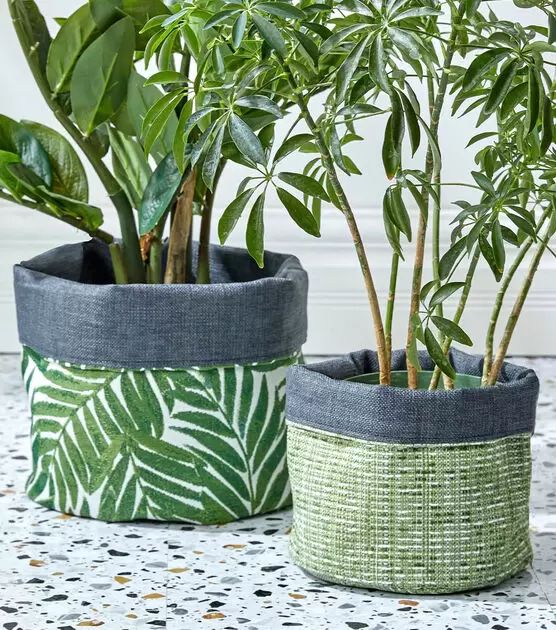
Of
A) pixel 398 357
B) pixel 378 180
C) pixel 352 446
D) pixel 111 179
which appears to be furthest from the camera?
pixel 378 180

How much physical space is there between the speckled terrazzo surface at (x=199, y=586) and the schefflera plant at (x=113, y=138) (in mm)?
317

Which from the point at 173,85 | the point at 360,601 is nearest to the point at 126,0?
the point at 173,85

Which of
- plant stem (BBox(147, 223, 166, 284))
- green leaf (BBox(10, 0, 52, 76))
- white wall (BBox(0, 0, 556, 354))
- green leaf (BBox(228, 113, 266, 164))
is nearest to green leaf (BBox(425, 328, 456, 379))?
green leaf (BBox(228, 113, 266, 164))

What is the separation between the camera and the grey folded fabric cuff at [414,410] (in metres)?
1.09

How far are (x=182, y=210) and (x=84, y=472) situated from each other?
0.34 metres

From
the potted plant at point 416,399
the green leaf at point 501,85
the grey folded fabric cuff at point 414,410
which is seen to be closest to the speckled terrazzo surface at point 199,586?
the potted plant at point 416,399

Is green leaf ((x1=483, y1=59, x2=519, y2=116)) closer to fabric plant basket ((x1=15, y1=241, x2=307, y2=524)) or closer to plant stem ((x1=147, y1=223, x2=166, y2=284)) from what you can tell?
fabric plant basket ((x1=15, y1=241, x2=307, y2=524))

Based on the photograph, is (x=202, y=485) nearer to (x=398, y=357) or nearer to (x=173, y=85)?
(x=398, y=357)

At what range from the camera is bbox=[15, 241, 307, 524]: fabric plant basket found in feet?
4.18

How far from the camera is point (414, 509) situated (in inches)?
43.6

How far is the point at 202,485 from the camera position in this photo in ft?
4.33

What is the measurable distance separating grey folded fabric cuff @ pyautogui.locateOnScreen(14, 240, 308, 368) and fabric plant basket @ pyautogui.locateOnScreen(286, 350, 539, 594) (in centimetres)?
15

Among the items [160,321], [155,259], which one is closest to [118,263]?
[155,259]

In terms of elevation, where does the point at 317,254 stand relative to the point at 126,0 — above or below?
below
